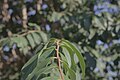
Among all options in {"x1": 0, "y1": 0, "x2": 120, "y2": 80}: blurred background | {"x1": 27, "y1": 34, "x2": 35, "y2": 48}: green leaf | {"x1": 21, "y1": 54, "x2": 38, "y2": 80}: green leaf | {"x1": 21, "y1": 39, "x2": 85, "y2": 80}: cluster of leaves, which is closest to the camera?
{"x1": 21, "y1": 39, "x2": 85, "y2": 80}: cluster of leaves

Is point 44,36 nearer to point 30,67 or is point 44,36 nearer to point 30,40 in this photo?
point 30,40

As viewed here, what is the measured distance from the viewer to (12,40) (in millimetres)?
2373

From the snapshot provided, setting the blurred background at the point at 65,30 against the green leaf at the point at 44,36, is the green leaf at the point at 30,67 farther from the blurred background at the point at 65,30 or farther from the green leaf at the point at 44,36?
the green leaf at the point at 44,36

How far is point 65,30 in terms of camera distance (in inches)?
→ 118

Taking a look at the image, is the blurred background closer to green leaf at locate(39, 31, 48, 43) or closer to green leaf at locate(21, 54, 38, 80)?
green leaf at locate(39, 31, 48, 43)

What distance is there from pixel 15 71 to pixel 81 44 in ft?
3.04

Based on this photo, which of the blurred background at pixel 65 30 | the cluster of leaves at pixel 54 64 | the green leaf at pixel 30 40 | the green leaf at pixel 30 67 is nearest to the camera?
the cluster of leaves at pixel 54 64

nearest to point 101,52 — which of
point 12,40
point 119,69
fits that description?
point 119,69

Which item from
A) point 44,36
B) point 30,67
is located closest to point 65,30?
point 44,36

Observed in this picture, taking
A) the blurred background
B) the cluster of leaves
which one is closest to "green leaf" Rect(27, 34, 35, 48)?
the blurred background

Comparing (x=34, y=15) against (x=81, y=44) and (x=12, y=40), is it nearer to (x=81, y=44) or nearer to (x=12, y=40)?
(x=81, y=44)

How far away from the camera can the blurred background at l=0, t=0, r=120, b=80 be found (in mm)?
2599

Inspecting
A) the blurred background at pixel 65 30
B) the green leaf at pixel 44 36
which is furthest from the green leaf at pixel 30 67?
the green leaf at pixel 44 36

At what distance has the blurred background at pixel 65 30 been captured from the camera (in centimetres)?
260
